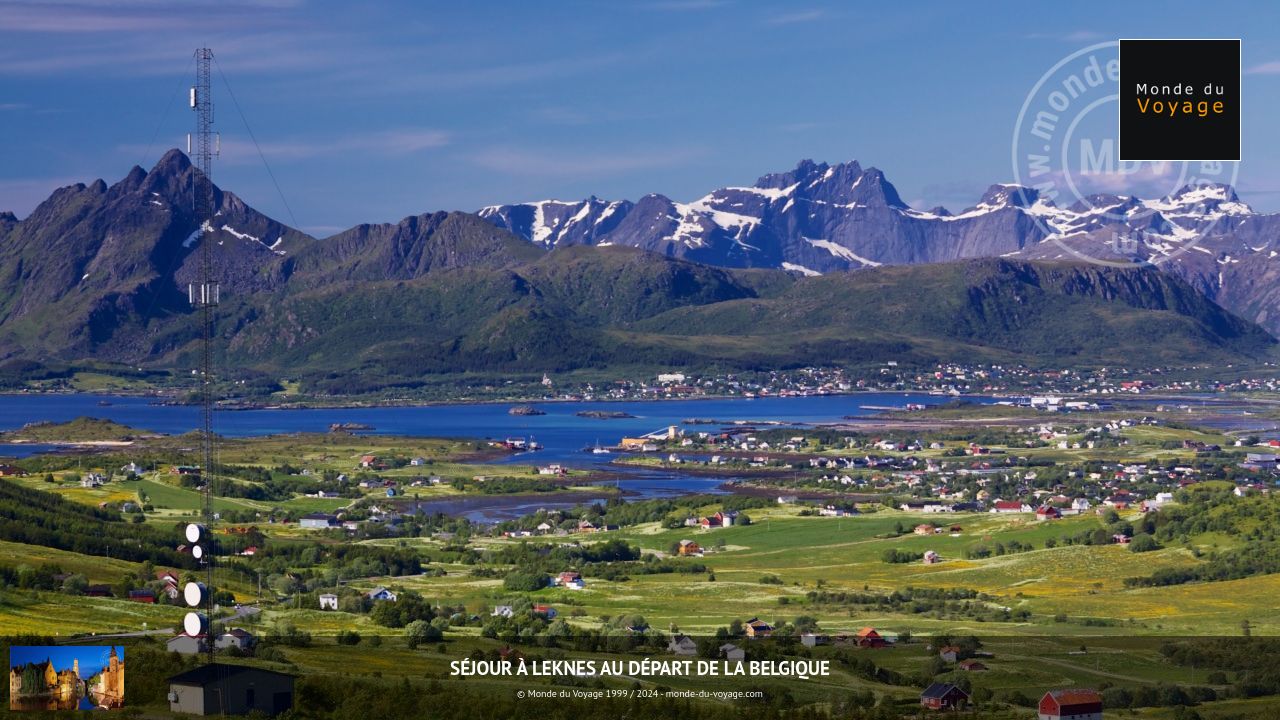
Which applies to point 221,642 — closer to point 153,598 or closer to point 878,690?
point 153,598

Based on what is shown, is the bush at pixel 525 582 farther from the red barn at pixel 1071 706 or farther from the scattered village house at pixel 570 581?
the red barn at pixel 1071 706

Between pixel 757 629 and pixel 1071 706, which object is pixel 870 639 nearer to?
pixel 757 629

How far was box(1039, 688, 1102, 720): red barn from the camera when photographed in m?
43.4

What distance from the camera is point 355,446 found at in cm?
15550

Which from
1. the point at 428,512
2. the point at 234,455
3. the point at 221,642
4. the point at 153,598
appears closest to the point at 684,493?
the point at 428,512

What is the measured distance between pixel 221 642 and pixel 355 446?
4190 inches

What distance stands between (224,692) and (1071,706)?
2100cm

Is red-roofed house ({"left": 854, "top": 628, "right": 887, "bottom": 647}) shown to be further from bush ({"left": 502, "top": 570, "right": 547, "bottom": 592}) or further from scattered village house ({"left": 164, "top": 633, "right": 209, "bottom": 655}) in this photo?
scattered village house ({"left": 164, "top": 633, "right": 209, "bottom": 655})

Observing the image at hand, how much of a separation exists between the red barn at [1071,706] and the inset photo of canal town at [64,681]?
2258 centimetres

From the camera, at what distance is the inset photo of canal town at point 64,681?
37812 millimetres

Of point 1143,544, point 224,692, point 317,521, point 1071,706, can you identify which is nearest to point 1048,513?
point 1143,544

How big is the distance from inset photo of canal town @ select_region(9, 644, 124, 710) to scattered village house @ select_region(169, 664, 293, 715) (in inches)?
55.5

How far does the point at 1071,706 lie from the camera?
4372cm

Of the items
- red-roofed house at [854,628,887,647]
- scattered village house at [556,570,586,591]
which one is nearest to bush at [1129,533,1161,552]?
scattered village house at [556,570,586,591]
